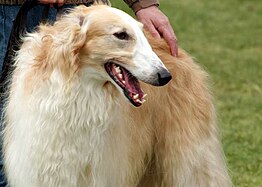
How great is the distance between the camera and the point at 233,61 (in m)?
12.4

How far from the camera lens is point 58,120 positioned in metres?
5.14

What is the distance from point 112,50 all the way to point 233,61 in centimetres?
758

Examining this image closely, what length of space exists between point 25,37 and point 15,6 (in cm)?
45

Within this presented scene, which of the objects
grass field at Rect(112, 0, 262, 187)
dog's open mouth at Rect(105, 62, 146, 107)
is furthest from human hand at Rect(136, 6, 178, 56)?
grass field at Rect(112, 0, 262, 187)

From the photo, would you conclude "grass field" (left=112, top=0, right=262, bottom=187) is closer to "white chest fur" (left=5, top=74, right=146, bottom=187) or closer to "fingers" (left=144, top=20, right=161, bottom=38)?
"fingers" (left=144, top=20, right=161, bottom=38)

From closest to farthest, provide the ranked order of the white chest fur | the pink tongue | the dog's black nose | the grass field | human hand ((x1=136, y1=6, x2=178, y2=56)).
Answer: the dog's black nose → the pink tongue → the white chest fur → human hand ((x1=136, y1=6, x2=178, y2=56)) → the grass field

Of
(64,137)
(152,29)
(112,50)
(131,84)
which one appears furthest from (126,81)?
(152,29)

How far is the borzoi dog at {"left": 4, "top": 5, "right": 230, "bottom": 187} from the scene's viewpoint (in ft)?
16.5

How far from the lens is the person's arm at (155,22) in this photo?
571cm

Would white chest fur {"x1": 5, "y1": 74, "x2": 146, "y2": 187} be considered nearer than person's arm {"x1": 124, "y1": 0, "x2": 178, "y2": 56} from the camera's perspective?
Yes

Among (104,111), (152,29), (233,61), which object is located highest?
(152,29)

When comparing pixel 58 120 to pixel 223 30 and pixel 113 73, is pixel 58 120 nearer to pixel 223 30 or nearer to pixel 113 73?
pixel 113 73

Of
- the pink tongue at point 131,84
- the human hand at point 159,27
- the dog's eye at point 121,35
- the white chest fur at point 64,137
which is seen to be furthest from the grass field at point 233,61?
the dog's eye at point 121,35

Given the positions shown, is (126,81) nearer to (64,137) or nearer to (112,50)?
(112,50)
